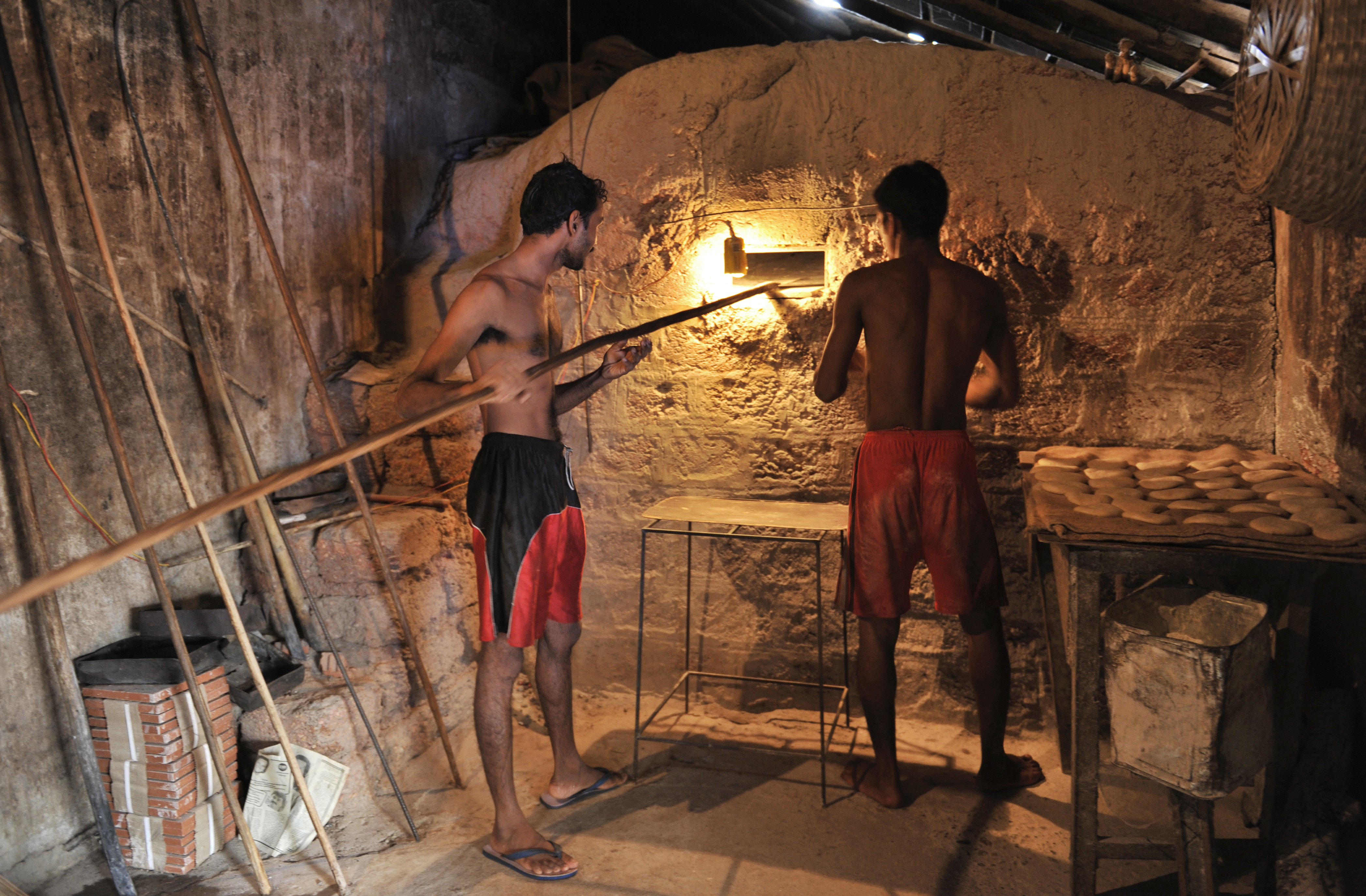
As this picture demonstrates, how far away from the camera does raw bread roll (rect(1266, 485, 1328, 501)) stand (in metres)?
2.26

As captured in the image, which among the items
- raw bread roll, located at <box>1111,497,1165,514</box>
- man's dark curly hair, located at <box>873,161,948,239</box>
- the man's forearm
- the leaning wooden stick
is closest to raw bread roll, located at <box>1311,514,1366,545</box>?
raw bread roll, located at <box>1111,497,1165,514</box>

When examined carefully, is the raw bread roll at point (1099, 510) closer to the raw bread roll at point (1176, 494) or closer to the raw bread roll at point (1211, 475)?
the raw bread roll at point (1176, 494)

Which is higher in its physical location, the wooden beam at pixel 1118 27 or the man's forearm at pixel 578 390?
the wooden beam at pixel 1118 27

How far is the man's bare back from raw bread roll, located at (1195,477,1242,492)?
691 millimetres

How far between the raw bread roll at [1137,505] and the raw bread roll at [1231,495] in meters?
0.17

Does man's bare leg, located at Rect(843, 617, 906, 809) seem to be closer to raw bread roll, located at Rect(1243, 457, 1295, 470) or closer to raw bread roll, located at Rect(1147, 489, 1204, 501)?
→ raw bread roll, located at Rect(1147, 489, 1204, 501)

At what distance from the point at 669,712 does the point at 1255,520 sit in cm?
245

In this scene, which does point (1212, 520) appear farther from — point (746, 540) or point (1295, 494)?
point (746, 540)

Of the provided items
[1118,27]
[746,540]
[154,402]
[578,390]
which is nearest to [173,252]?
[154,402]

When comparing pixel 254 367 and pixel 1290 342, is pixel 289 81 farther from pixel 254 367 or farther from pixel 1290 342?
pixel 1290 342

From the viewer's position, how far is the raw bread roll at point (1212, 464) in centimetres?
276

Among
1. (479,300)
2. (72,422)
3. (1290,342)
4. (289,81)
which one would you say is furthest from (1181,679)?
(289,81)

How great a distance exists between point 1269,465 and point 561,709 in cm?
245

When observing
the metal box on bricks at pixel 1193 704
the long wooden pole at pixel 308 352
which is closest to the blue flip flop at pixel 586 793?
the long wooden pole at pixel 308 352
